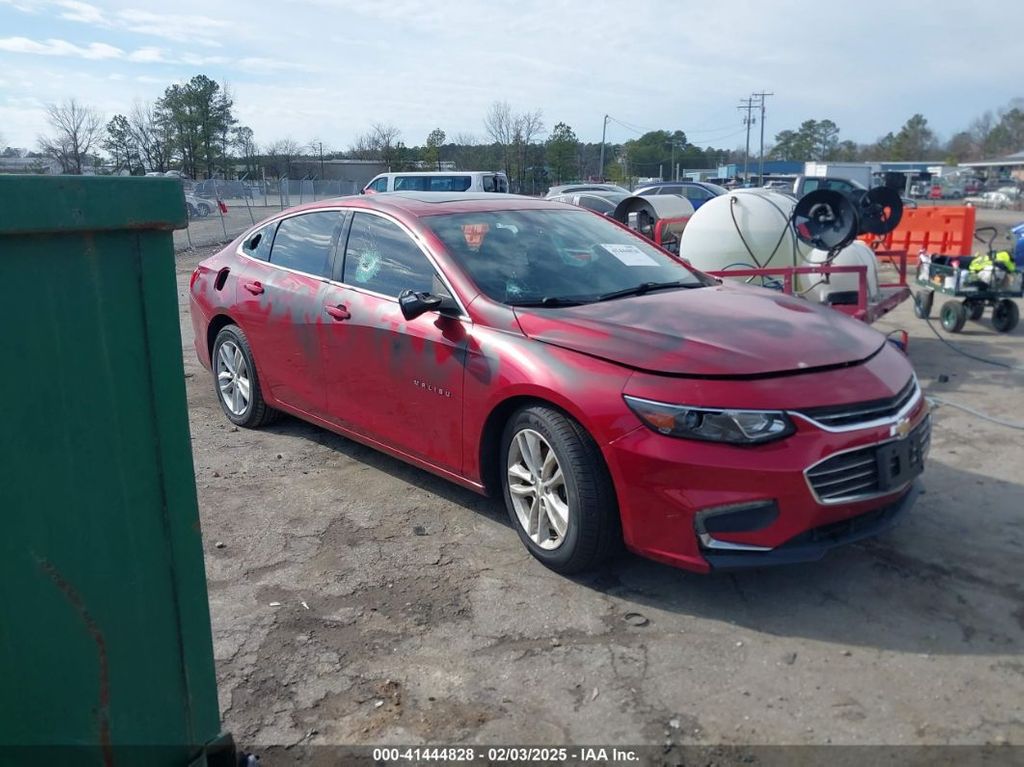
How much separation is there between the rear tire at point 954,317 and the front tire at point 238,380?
24.8ft

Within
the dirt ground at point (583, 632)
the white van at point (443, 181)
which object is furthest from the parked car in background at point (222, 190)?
the dirt ground at point (583, 632)

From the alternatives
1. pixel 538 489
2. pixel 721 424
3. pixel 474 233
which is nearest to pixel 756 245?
pixel 474 233

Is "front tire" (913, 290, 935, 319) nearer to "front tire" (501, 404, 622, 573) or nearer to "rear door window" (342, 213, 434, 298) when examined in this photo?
"rear door window" (342, 213, 434, 298)

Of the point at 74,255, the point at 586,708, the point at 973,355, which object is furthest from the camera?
the point at 973,355

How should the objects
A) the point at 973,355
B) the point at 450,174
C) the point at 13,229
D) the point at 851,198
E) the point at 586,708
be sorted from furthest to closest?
1. the point at 450,174
2. the point at 973,355
3. the point at 851,198
4. the point at 586,708
5. the point at 13,229

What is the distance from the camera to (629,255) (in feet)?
16.1

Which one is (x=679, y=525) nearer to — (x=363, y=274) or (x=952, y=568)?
(x=952, y=568)

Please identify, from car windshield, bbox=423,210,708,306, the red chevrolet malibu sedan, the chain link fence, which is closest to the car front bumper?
the red chevrolet malibu sedan

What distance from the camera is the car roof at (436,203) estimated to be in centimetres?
486

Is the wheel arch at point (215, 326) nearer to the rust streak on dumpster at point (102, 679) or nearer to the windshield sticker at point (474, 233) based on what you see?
the windshield sticker at point (474, 233)

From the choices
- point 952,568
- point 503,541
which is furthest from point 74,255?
point 952,568

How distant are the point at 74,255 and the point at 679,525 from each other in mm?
2437

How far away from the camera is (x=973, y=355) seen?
27.7ft

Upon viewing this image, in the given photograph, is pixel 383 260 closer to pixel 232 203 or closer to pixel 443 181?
pixel 443 181
